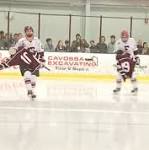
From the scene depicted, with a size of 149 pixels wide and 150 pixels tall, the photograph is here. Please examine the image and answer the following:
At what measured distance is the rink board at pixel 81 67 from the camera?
54.1 feet

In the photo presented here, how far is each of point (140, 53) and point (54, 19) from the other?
544 cm

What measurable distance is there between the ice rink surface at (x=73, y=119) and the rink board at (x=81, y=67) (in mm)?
2663

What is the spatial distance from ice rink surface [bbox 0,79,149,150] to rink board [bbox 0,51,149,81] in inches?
105

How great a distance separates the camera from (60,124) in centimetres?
788

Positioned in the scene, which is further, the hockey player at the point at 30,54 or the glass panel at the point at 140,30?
the glass panel at the point at 140,30

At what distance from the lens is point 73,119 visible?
847 cm

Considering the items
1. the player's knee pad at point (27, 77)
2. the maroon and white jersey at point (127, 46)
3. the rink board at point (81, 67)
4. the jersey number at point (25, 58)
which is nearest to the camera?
the player's knee pad at point (27, 77)

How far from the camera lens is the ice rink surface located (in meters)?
6.46

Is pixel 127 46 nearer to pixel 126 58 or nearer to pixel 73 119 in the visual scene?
pixel 126 58

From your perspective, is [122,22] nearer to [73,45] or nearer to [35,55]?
[73,45]

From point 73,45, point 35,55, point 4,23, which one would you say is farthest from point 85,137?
point 4,23

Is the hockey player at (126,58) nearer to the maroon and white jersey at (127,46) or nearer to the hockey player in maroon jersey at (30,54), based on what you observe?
the maroon and white jersey at (127,46)

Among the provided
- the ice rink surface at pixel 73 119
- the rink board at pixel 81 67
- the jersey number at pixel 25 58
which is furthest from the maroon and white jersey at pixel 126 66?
the rink board at pixel 81 67

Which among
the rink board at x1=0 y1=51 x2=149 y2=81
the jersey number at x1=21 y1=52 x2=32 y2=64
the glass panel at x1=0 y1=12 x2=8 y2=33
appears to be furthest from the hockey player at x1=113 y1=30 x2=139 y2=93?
the glass panel at x1=0 y1=12 x2=8 y2=33
